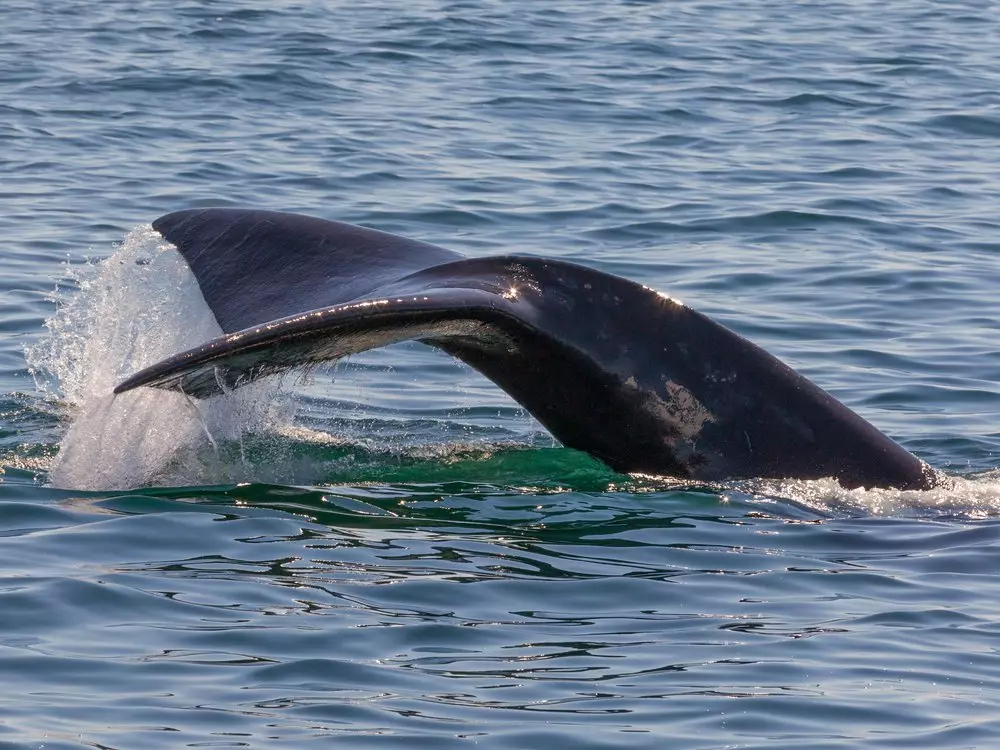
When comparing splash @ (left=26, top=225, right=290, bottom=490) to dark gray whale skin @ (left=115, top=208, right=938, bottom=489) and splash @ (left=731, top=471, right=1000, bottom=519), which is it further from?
splash @ (left=731, top=471, right=1000, bottom=519)

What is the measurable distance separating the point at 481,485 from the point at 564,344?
1.43 metres

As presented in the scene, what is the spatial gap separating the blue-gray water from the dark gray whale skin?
209 mm

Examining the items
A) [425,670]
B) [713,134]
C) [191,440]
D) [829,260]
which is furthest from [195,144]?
[425,670]

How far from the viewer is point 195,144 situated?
18.0m

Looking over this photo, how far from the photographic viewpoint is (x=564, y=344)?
637 cm

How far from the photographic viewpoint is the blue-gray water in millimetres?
5328

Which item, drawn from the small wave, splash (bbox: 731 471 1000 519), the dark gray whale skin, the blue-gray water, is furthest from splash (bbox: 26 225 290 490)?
the small wave

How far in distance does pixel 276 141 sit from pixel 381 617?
42.6 ft

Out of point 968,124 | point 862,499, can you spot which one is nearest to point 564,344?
point 862,499

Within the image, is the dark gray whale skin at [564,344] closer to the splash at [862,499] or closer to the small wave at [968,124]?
the splash at [862,499]

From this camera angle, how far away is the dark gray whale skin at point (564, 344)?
605 centimetres

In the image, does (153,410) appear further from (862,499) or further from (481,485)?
(862,499)

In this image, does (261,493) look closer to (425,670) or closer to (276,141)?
(425,670)

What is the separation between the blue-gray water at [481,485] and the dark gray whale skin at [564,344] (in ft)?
0.69
